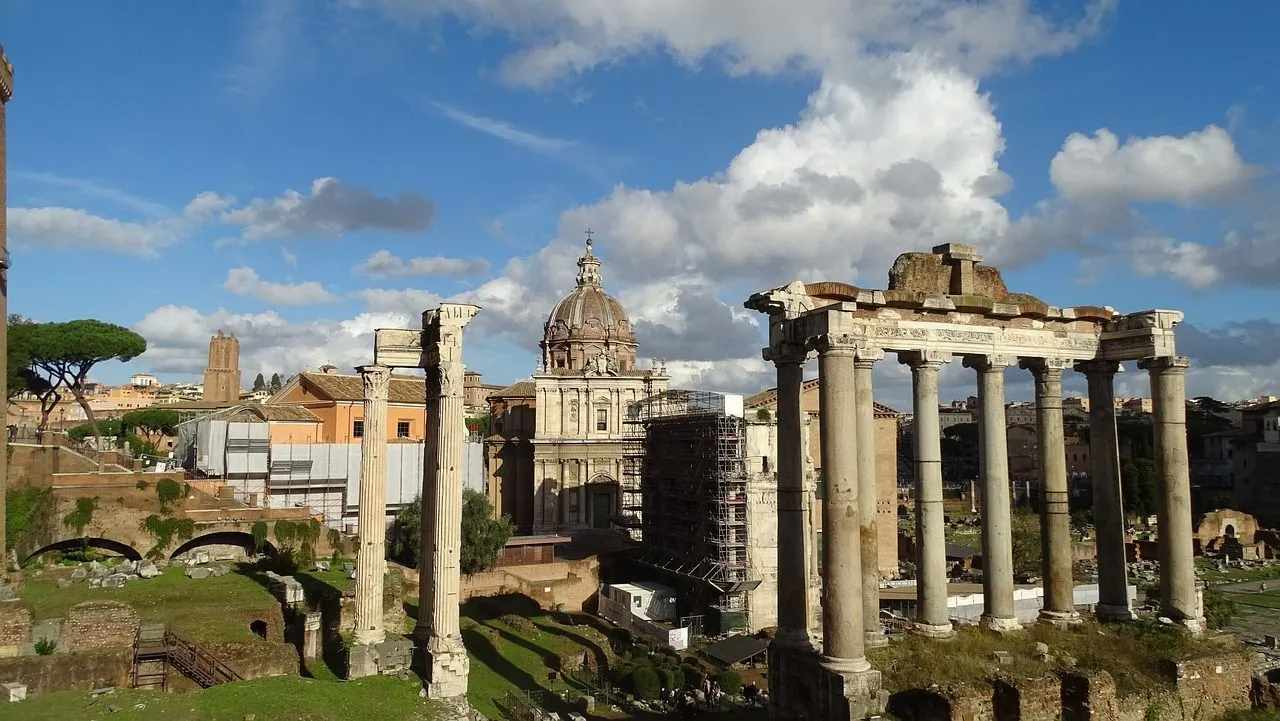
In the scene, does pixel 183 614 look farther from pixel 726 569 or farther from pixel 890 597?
pixel 890 597

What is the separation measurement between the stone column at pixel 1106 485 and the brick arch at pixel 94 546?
29483mm

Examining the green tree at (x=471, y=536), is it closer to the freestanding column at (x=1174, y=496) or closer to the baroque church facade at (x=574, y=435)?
the baroque church facade at (x=574, y=435)

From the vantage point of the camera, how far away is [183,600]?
2056cm

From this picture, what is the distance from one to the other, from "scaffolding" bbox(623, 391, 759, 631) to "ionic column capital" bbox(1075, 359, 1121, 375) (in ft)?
61.6

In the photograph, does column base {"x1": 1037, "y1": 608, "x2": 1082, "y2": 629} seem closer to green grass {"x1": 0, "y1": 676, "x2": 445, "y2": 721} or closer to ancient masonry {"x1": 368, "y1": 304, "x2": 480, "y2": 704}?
ancient masonry {"x1": 368, "y1": 304, "x2": 480, "y2": 704}

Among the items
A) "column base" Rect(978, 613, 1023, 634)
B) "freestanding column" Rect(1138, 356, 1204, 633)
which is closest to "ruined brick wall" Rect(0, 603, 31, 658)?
"column base" Rect(978, 613, 1023, 634)

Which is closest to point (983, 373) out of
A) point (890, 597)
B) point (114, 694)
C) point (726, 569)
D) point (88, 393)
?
point (114, 694)

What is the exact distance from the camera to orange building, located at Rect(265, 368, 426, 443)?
4672cm

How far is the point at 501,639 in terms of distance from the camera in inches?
1135

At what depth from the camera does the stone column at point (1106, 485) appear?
1648 centimetres

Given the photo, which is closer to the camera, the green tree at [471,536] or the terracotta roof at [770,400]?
the green tree at [471,536]

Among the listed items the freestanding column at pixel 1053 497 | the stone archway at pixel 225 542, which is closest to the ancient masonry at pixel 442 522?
the freestanding column at pixel 1053 497

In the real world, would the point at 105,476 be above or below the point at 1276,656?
above

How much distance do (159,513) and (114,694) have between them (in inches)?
722
